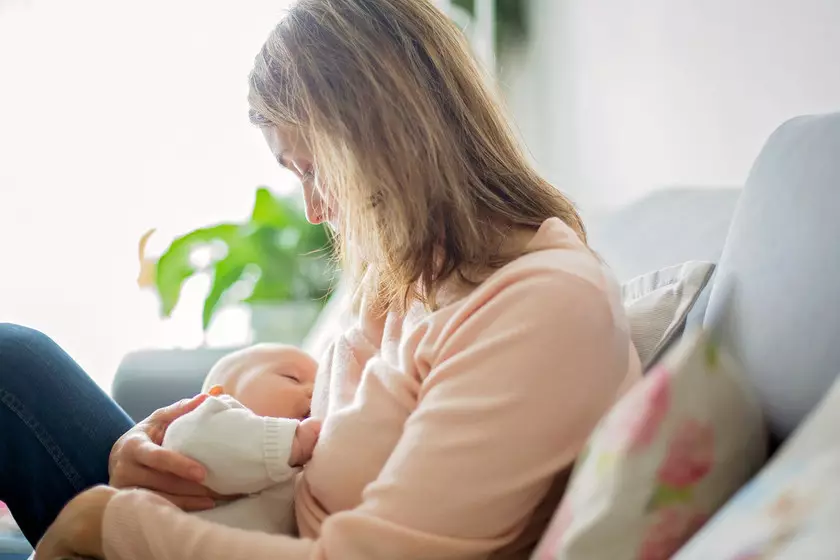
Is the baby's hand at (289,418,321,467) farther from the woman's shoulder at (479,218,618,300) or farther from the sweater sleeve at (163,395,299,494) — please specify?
the woman's shoulder at (479,218,618,300)

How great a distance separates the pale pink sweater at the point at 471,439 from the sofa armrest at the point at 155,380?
67 centimetres

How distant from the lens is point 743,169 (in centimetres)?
138

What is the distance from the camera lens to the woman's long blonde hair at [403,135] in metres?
0.90

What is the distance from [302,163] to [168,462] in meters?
0.35

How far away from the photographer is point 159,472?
3.14ft

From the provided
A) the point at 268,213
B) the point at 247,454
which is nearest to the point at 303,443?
the point at 247,454

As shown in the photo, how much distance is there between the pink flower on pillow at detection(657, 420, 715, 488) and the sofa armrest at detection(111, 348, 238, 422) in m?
1.07

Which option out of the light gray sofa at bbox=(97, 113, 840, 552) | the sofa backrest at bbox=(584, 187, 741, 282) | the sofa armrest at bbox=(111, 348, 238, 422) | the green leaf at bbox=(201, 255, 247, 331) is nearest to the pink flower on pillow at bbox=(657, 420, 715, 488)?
the light gray sofa at bbox=(97, 113, 840, 552)

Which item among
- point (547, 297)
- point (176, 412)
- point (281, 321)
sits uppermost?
point (547, 297)

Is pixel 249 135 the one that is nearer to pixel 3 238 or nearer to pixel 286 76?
pixel 3 238

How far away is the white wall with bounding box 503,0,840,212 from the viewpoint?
1.23 m

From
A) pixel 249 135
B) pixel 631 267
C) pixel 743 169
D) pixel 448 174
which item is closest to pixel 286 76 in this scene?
pixel 448 174

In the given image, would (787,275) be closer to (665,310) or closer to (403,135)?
(665,310)

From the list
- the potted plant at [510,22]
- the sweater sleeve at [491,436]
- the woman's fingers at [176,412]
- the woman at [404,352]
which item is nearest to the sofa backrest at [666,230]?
the woman at [404,352]
